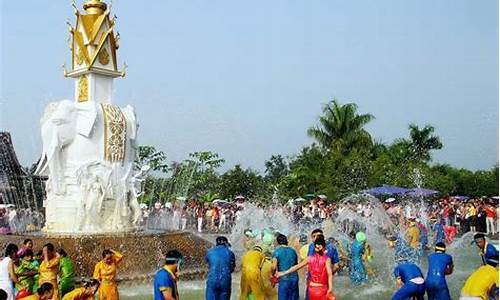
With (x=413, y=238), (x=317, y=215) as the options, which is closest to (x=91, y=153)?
(x=413, y=238)

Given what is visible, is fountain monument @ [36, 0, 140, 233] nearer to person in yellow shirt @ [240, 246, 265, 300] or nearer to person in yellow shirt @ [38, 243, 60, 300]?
person in yellow shirt @ [38, 243, 60, 300]

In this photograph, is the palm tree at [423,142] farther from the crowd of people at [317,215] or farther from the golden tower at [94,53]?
the golden tower at [94,53]

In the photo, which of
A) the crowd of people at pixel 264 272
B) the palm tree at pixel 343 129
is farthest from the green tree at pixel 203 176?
the crowd of people at pixel 264 272

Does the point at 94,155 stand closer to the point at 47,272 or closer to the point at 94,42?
the point at 94,42

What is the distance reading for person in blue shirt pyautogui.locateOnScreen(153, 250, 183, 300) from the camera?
21.7ft

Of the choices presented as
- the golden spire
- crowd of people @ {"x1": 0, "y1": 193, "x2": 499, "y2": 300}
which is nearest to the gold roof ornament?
the golden spire

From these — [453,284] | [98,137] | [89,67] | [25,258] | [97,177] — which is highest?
[89,67]

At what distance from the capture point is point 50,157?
14.6 meters

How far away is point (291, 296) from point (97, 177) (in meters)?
6.95

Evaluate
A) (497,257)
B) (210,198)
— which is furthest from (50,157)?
(210,198)

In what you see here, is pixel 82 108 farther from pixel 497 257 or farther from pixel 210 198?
pixel 210 198

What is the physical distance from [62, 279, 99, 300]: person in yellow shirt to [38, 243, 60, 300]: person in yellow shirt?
1.57 m

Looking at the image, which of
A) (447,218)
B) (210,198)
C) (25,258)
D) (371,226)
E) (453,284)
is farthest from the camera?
(210,198)

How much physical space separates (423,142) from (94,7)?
34253mm
